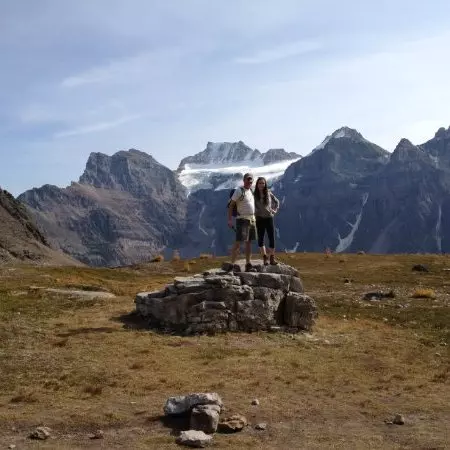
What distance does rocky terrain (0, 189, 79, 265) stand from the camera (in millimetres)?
54500

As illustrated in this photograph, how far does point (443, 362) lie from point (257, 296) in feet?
24.0

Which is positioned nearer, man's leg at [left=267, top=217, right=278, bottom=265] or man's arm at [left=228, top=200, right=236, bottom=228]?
man's arm at [left=228, top=200, right=236, bottom=228]

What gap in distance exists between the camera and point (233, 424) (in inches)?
537

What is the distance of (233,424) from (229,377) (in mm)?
4055

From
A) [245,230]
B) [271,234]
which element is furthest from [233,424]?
[271,234]

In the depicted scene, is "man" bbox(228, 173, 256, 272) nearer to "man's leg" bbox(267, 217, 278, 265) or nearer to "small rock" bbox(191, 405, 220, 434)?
"man's leg" bbox(267, 217, 278, 265)

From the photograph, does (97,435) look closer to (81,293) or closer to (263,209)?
(263,209)

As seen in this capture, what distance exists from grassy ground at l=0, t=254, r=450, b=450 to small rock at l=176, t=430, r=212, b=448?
9.2 inches

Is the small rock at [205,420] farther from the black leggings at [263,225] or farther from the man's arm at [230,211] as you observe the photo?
the black leggings at [263,225]

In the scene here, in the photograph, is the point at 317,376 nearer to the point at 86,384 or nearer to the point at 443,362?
the point at 443,362

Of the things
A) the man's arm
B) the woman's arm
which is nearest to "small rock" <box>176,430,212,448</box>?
the man's arm

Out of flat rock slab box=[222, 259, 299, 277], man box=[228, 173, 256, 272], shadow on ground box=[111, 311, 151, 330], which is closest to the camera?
shadow on ground box=[111, 311, 151, 330]

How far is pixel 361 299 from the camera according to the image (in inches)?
1451

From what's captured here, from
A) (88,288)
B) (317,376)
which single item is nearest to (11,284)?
(88,288)
